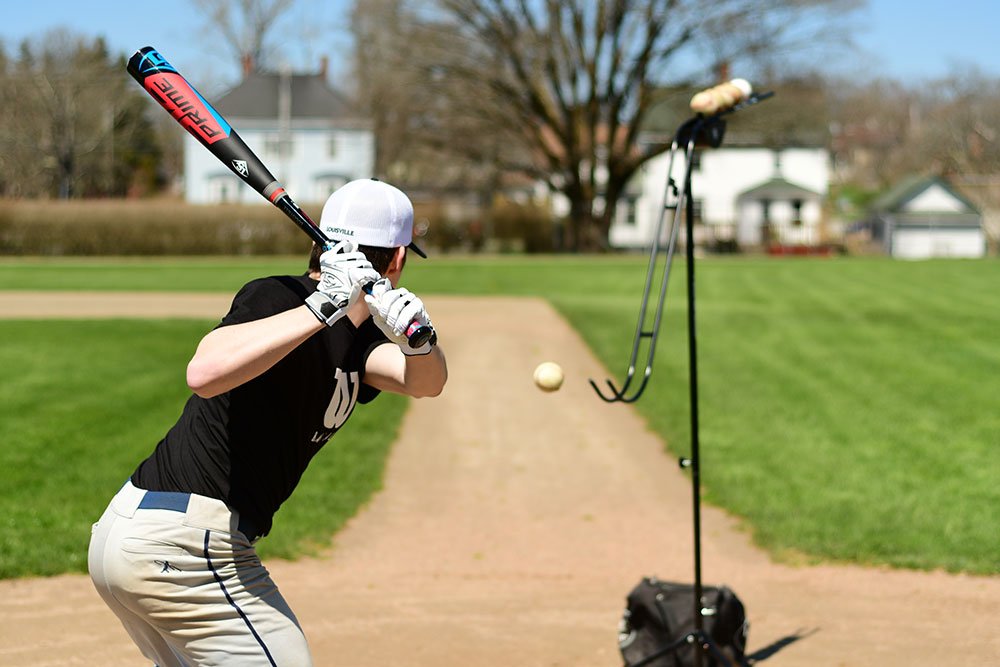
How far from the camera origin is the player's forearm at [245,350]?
10.8 ft

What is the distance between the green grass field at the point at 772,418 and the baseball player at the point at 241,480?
4711 millimetres

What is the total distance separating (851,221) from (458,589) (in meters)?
75.2

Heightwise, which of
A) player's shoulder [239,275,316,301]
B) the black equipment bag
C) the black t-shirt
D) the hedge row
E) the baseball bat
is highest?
the hedge row

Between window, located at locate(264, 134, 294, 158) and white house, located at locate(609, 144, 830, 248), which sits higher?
window, located at locate(264, 134, 294, 158)

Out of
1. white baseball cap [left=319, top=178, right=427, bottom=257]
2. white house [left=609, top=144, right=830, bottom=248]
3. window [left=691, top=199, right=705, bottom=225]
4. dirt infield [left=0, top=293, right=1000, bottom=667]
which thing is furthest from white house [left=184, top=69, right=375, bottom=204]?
white baseball cap [left=319, top=178, right=427, bottom=257]

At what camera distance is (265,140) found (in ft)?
224

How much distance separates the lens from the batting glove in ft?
11.0

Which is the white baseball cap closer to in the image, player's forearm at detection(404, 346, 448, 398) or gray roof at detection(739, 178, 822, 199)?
player's forearm at detection(404, 346, 448, 398)

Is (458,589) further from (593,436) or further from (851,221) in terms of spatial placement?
(851,221)

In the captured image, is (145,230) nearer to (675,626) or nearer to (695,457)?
(675,626)

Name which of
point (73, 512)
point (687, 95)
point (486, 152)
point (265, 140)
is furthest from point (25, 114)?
point (73, 512)

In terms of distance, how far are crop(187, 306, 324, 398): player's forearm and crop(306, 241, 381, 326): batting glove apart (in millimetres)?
42

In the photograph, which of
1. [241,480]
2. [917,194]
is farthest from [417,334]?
[917,194]

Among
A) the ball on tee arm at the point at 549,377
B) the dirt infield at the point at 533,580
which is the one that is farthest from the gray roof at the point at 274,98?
the ball on tee arm at the point at 549,377
